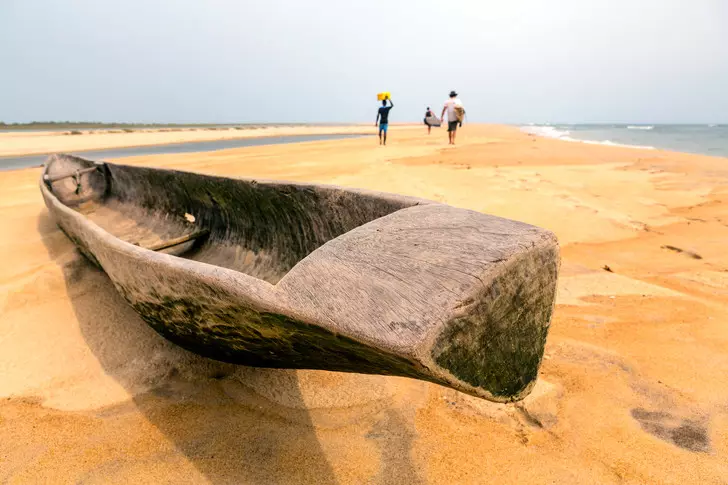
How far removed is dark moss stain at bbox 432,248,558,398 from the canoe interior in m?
0.74

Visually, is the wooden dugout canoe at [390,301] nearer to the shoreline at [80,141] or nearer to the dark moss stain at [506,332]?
the dark moss stain at [506,332]

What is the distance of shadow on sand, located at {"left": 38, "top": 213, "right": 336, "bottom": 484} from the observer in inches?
51.9

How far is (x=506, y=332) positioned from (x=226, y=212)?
2.70 metres

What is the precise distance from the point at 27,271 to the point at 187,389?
2.27m

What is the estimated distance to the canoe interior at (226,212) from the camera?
2.20 m

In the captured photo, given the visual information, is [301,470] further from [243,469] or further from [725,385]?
[725,385]

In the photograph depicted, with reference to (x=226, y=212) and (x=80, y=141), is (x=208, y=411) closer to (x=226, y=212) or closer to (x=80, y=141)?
(x=226, y=212)

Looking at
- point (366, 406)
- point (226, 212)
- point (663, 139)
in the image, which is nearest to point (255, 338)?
point (366, 406)

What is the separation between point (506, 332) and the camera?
38.3 inches

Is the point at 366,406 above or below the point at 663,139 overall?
below

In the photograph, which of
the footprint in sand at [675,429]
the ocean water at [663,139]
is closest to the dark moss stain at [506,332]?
the footprint in sand at [675,429]

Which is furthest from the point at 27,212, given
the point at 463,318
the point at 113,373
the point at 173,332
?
the point at 463,318

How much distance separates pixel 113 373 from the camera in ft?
6.03

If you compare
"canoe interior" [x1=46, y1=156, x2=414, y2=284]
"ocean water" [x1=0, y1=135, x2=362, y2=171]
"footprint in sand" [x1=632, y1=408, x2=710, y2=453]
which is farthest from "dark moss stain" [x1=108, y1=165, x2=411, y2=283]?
"ocean water" [x1=0, y1=135, x2=362, y2=171]
